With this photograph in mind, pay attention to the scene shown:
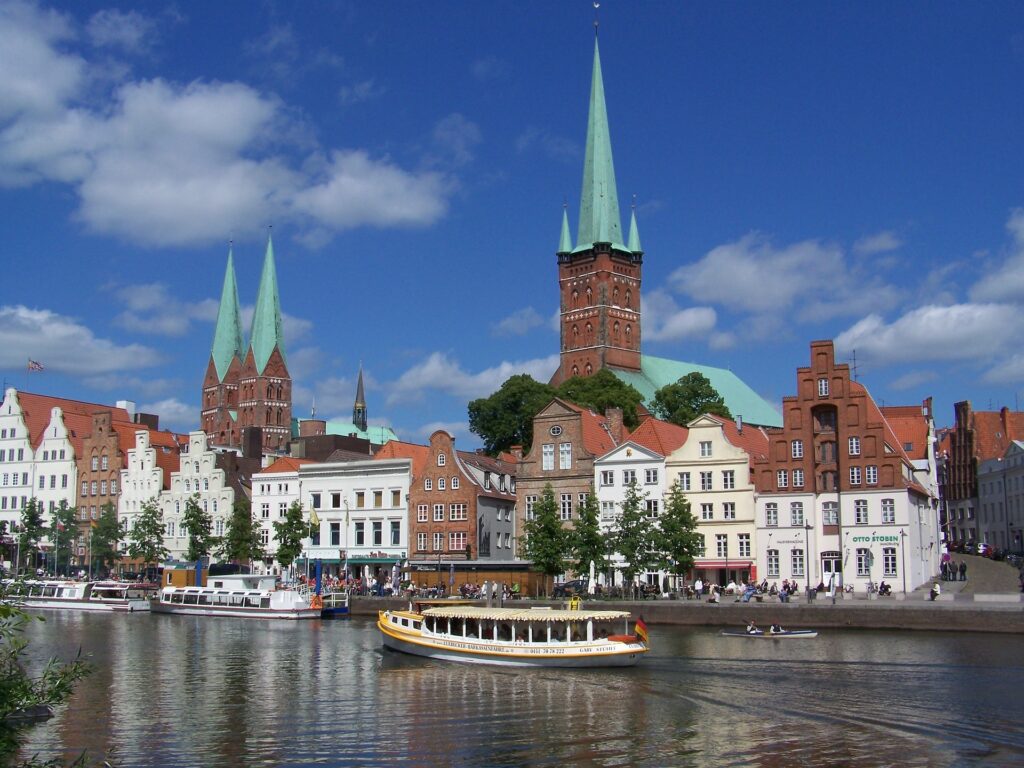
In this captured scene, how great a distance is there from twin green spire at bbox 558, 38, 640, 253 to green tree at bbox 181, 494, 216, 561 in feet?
285

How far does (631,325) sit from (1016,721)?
14538 cm

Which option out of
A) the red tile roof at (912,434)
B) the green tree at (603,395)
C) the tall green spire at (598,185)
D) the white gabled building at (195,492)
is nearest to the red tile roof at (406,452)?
the white gabled building at (195,492)

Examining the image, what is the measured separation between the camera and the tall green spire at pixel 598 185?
170 meters

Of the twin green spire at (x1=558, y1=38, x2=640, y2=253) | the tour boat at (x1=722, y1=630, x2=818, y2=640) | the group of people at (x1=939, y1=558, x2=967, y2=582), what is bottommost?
the tour boat at (x1=722, y1=630, x2=818, y2=640)

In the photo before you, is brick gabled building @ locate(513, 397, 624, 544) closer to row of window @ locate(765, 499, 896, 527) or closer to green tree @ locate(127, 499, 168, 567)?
row of window @ locate(765, 499, 896, 527)

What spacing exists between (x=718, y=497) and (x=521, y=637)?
37656 mm

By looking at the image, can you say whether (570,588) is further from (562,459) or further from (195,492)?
(195,492)

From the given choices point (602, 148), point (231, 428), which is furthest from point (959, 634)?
point (231, 428)

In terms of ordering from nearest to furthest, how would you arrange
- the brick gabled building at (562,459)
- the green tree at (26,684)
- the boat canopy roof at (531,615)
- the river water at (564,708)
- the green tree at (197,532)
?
the green tree at (26,684), the river water at (564,708), the boat canopy roof at (531,615), the brick gabled building at (562,459), the green tree at (197,532)

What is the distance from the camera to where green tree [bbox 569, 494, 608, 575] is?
8031 cm

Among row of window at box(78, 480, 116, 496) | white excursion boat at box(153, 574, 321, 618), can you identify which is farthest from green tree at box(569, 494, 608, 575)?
row of window at box(78, 480, 116, 496)

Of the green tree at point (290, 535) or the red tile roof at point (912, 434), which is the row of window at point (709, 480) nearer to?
the red tile roof at point (912, 434)

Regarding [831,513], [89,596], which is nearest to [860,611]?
[831,513]

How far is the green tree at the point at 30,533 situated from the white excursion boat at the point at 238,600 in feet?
103
